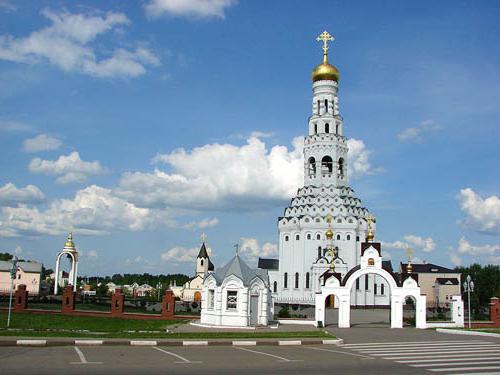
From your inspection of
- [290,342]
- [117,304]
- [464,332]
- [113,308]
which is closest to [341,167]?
[117,304]

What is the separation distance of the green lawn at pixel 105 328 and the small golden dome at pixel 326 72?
124 ft

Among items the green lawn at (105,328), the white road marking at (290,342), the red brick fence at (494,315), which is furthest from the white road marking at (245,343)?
the red brick fence at (494,315)

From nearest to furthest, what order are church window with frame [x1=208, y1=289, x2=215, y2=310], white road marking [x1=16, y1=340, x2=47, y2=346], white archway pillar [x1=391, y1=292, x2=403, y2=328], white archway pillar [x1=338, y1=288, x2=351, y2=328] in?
white road marking [x1=16, y1=340, x2=47, y2=346], church window with frame [x1=208, y1=289, x2=215, y2=310], white archway pillar [x1=338, y1=288, x2=351, y2=328], white archway pillar [x1=391, y1=292, x2=403, y2=328]

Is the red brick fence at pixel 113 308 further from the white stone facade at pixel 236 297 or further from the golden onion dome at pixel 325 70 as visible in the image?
the golden onion dome at pixel 325 70

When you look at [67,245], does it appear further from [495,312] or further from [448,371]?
[448,371]

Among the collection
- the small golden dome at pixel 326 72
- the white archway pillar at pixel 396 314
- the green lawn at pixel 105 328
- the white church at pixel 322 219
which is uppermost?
the small golden dome at pixel 326 72

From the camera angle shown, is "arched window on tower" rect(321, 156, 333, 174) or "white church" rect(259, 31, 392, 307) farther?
"arched window on tower" rect(321, 156, 333, 174)

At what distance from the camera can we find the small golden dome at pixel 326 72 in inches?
2484

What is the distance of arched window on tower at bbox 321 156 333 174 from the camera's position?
6220cm

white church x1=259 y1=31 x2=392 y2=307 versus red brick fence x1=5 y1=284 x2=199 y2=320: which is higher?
white church x1=259 y1=31 x2=392 y2=307

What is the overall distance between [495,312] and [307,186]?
29.3 meters

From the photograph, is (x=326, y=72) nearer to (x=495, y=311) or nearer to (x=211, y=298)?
(x=495, y=311)

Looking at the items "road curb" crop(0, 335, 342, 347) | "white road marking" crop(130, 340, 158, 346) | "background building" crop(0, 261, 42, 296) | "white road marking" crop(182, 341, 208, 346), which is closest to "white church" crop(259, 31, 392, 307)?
"background building" crop(0, 261, 42, 296)

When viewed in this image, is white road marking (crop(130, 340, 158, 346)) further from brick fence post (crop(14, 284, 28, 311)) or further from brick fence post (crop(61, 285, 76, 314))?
brick fence post (crop(14, 284, 28, 311))
